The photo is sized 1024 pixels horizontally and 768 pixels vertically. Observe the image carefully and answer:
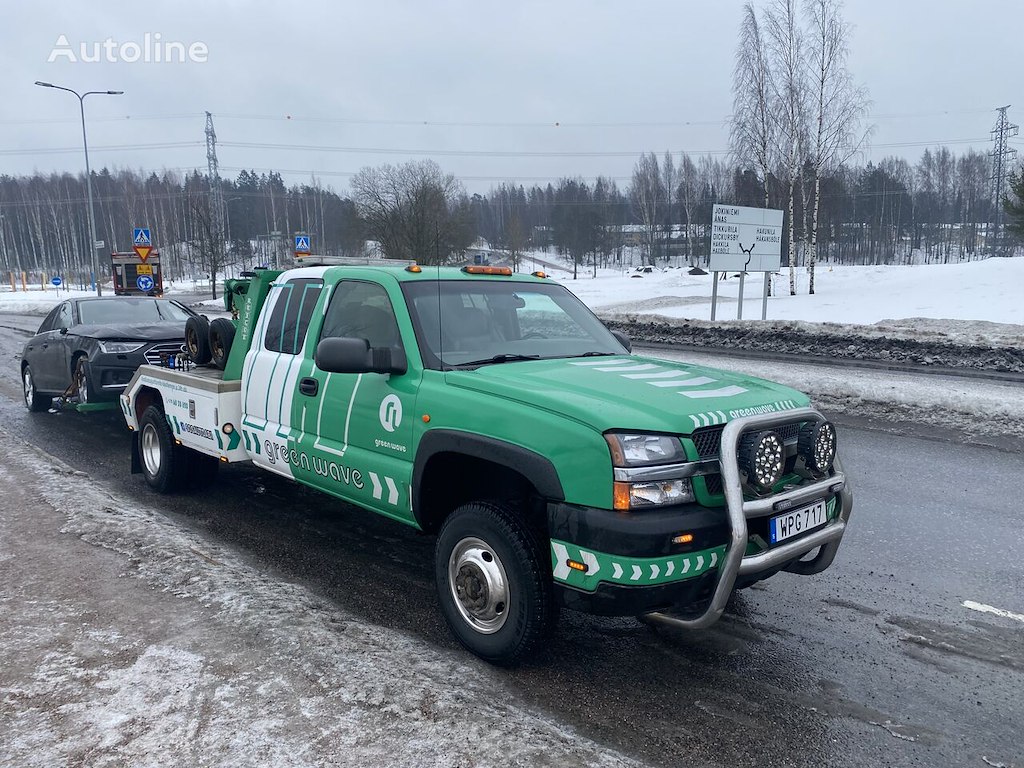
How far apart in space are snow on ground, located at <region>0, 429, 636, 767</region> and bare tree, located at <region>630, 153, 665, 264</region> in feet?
277

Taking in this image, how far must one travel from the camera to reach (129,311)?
10477mm

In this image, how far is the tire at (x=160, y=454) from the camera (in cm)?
646

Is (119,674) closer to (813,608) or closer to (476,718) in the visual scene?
(476,718)

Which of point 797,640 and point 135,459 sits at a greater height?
point 135,459

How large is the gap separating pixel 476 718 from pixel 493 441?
3.86 ft

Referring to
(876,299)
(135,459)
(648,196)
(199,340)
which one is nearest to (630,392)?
(199,340)

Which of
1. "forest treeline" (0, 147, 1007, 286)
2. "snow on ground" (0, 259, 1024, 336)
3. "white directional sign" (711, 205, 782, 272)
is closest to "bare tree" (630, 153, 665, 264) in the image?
"forest treeline" (0, 147, 1007, 286)

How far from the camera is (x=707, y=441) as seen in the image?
3291 millimetres

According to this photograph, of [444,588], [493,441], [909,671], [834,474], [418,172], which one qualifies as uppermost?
[418,172]

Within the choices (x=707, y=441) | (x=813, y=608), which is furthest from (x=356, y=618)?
(x=813, y=608)

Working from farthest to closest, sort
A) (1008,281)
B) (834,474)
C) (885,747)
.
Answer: (1008,281)
(834,474)
(885,747)

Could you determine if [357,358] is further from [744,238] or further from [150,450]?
[744,238]

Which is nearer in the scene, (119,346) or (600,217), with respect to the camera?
(119,346)

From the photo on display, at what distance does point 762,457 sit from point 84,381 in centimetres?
850
